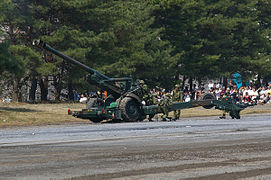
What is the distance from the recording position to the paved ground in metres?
9.30

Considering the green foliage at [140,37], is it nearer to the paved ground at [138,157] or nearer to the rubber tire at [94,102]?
the rubber tire at [94,102]

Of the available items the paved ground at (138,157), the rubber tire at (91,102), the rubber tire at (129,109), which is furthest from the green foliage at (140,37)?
the paved ground at (138,157)

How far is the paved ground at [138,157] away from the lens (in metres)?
9.30

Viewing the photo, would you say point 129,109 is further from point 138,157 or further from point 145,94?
point 138,157

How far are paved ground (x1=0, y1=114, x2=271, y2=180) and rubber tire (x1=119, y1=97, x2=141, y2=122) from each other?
839cm

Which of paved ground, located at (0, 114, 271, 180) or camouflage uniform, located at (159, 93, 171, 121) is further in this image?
camouflage uniform, located at (159, 93, 171, 121)

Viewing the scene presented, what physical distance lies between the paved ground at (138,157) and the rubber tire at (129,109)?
839 centimetres

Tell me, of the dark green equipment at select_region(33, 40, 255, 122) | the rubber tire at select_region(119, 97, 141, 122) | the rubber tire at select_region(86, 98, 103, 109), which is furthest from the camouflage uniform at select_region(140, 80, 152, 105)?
the rubber tire at select_region(86, 98, 103, 109)

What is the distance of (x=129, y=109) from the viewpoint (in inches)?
1037

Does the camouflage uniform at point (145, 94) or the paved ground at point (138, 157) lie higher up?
the camouflage uniform at point (145, 94)

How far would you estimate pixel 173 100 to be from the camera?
2905 cm

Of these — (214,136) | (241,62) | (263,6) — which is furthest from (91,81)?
(263,6)

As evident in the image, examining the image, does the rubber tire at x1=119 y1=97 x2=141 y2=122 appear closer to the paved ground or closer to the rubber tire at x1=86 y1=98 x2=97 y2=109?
the rubber tire at x1=86 y1=98 x2=97 y2=109

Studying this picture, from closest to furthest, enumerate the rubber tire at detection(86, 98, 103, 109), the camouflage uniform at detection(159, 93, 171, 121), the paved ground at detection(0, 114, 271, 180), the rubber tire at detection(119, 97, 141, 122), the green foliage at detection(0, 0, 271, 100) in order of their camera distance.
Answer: the paved ground at detection(0, 114, 271, 180)
the rubber tire at detection(119, 97, 141, 122)
the rubber tire at detection(86, 98, 103, 109)
the camouflage uniform at detection(159, 93, 171, 121)
the green foliage at detection(0, 0, 271, 100)
